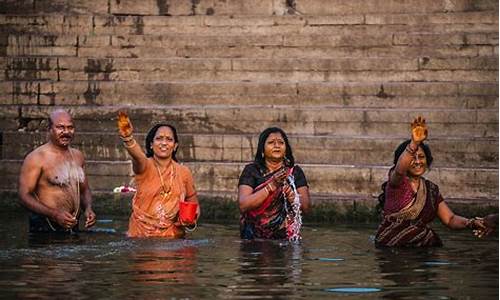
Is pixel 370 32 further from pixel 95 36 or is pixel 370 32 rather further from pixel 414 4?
pixel 95 36

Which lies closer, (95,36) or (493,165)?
(493,165)

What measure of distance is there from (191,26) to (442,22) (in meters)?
3.03

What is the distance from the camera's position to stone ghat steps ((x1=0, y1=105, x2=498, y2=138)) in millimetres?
15070

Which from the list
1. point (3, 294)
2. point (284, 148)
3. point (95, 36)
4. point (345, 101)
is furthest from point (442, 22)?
point (3, 294)

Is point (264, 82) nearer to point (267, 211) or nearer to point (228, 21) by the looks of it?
point (228, 21)

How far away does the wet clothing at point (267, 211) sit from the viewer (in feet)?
36.4

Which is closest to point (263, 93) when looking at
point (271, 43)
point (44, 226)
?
point (271, 43)

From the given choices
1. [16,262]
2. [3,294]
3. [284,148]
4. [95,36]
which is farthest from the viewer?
[95,36]

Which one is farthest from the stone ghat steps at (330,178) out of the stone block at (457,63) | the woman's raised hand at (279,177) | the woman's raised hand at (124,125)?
the woman's raised hand at (124,125)

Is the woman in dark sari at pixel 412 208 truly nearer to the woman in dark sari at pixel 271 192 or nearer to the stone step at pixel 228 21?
the woman in dark sari at pixel 271 192

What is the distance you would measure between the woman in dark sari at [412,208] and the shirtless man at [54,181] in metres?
2.36

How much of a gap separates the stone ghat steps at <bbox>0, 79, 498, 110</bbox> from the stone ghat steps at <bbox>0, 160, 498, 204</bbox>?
1.75 metres

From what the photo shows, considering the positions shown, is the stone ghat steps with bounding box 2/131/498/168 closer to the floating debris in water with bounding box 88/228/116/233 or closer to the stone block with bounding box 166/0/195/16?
the floating debris in water with bounding box 88/228/116/233

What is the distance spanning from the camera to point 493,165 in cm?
1427
